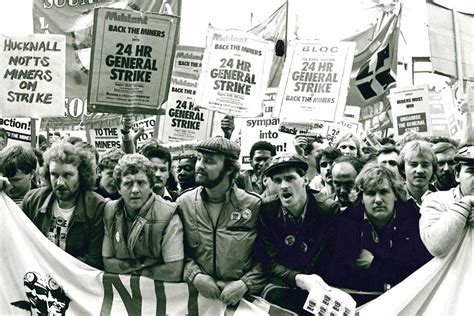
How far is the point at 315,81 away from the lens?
11.2 m

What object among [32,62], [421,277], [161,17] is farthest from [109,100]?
[421,277]

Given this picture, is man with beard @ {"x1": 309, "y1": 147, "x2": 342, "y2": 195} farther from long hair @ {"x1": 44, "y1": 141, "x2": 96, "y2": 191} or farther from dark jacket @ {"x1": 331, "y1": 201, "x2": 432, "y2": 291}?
long hair @ {"x1": 44, "y1": 141, "x2": 96, "y2": 191}

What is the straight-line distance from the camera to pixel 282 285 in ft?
21.5

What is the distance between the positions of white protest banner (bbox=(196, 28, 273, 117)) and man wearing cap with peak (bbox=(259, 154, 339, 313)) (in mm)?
3904

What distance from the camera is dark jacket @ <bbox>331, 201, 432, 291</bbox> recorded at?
634cm

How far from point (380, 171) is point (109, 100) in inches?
127

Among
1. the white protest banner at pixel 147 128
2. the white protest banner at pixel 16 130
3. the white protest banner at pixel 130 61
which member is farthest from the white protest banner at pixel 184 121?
the white protest banner at pixel 130 61

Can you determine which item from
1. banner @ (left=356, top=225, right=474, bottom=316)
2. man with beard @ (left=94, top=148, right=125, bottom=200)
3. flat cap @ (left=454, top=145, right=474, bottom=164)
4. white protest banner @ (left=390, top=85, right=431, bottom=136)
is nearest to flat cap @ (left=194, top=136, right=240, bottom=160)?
banner @ (left=356, top=225, right=474, bottom=316)

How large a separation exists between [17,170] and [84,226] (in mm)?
1144

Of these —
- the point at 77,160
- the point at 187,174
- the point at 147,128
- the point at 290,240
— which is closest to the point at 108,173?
the point at 187,174

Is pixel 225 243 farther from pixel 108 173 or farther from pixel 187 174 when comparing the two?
pixel 187 174

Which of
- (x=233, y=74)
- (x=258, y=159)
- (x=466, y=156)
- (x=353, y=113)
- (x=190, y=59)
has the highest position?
(x=190, y=59)

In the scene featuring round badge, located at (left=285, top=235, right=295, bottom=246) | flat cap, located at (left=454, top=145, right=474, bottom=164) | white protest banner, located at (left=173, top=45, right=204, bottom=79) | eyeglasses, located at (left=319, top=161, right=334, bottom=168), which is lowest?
round badge, located at (left=285, top=235, right=295, bottom=246)

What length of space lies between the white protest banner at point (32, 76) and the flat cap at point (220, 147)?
3946mm
